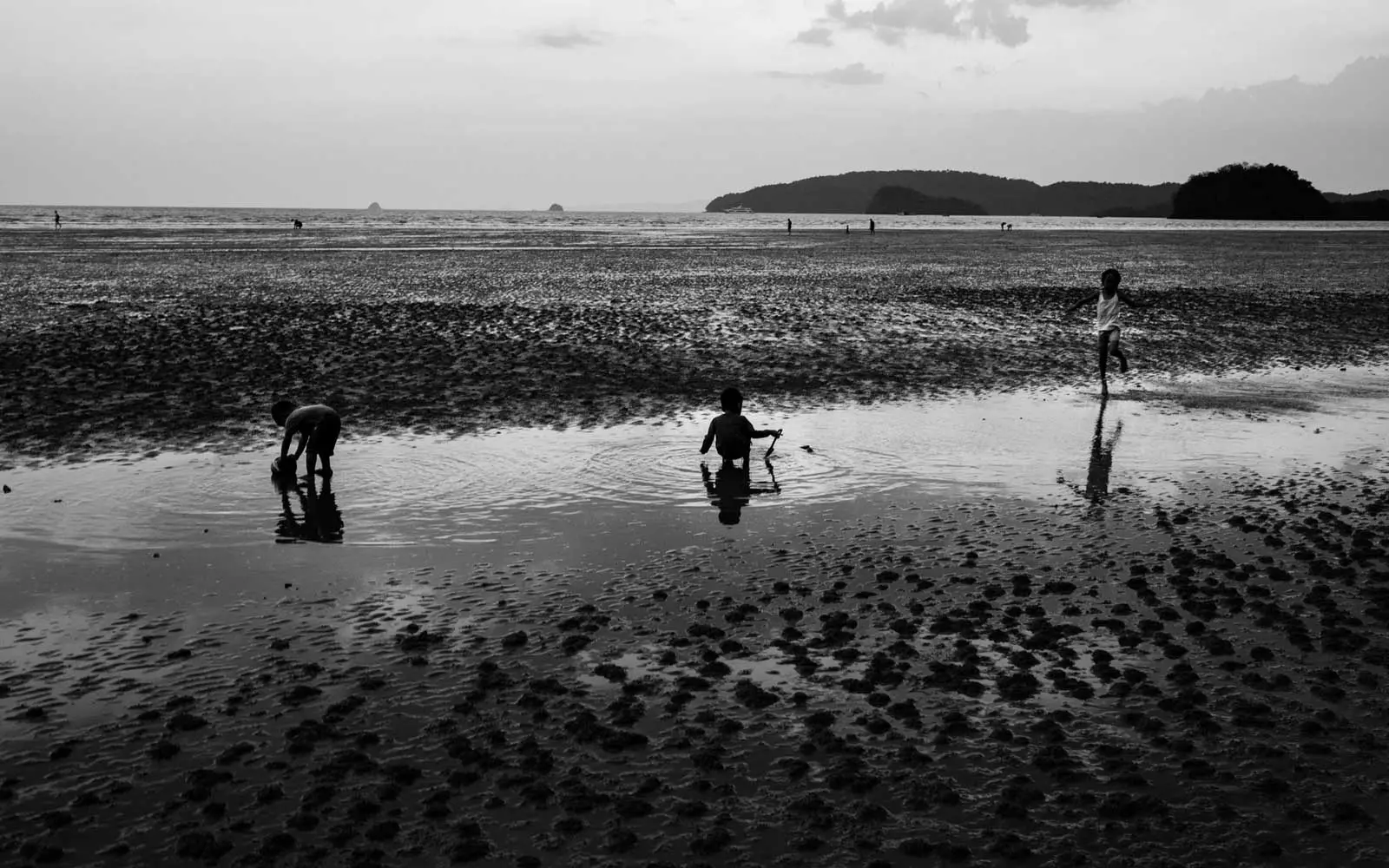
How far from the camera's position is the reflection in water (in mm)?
12328

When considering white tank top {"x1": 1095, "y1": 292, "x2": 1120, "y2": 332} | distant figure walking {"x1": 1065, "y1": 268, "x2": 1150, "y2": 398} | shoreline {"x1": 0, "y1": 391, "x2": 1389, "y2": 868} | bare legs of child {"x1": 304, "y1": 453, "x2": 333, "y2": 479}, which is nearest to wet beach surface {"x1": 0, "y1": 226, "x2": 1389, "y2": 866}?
shoreline {"x1": 0, "y1": 391, "x2": 1389, "y2": 868}

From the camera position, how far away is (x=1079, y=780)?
6074 millimetres

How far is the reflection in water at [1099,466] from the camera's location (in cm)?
1233

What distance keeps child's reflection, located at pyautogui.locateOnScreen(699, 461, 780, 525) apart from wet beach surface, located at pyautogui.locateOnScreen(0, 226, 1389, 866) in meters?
0.12

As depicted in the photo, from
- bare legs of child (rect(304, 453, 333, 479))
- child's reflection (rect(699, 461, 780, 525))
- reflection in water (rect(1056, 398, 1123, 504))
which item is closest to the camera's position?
child's reflection (rect(699, 461, 780, 525))

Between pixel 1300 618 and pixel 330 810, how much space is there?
23.2ft

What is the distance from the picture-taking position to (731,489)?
41.3 feet

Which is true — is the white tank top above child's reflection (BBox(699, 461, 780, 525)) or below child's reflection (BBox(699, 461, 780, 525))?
above

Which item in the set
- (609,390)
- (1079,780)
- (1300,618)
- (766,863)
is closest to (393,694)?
(766,863)

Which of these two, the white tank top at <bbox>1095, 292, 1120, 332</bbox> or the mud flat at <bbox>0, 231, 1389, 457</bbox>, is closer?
the mud flat at <bbox>0, 231, 1389, 457</bbox>

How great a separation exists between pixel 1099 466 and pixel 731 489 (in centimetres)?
476

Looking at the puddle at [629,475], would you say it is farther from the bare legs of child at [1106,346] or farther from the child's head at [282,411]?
the bare legs of child at [1106,346]

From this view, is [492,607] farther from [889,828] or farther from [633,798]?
[889,828]

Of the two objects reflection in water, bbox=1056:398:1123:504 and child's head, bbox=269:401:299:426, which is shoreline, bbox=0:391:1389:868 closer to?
reflection in water, bbox=1056:398:1123:504
